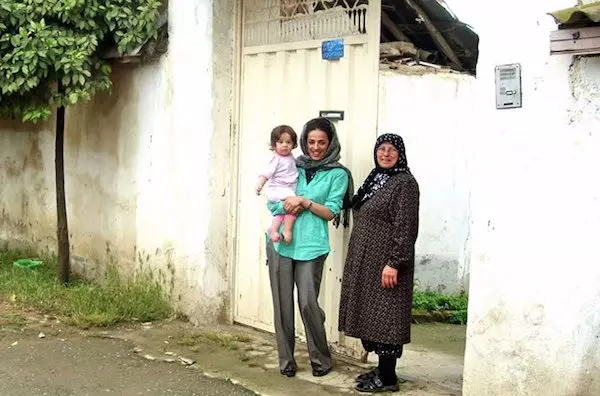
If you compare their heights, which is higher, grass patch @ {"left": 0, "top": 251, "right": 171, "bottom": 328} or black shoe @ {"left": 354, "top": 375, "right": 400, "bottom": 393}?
grass patch @ {"left": 0, "top": 251, "right": 171, "bottom": 328}

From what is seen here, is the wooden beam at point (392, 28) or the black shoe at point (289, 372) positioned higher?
the wooden beam at point (392, 28)

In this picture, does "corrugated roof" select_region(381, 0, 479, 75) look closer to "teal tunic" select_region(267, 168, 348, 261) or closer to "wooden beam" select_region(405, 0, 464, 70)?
"wooden beam" select_region(405, 0, 464, 70)

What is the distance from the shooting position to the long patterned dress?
4.32m

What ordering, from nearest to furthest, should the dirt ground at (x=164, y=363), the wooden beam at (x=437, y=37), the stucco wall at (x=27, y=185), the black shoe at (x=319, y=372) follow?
the dirt ground at (x=164, y=363)
the black shoe at (x=319, y=372)
the wooden beam at (x=437, y=37)
the stucco wall at (x=27, y=185)

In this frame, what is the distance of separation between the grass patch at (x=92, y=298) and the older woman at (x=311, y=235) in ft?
5.90

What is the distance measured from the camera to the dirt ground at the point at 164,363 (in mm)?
4688

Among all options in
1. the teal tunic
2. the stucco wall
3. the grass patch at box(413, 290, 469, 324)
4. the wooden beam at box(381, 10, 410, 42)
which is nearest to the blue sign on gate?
the teal tunic

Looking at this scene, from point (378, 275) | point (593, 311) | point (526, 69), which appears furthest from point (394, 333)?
point (526, 69)

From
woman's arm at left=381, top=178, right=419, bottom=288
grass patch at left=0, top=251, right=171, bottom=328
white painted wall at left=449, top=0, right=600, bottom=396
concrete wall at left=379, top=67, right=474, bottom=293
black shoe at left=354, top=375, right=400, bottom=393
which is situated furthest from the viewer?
concrete wall at left=379, top=67, right=474, bottom=293

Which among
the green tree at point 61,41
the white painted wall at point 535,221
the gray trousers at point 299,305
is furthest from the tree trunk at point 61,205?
the white painted wall at point 535,221

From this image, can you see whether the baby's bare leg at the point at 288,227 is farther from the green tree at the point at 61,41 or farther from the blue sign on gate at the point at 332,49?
the green tree at the point at 61,41

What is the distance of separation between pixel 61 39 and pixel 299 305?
3158 millimetres

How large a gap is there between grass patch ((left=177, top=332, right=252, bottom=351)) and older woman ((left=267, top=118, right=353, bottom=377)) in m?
0.82

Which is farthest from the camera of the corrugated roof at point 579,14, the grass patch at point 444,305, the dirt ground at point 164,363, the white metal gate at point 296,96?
the grass patch at point 444,305
